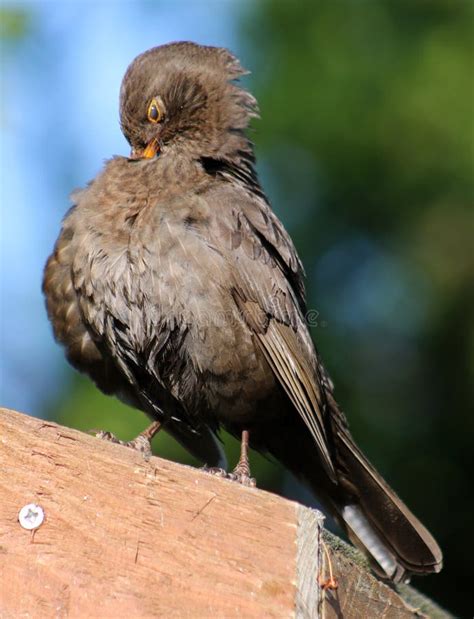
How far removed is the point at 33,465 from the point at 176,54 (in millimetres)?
2845

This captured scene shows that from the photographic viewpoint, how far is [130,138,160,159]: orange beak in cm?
500

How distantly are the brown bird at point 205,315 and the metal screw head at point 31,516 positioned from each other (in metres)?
1.17

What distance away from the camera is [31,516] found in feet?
9.96

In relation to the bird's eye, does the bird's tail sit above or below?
below

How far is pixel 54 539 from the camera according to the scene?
3008mm

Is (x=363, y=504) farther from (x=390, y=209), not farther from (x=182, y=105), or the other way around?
(x=390, y=209)

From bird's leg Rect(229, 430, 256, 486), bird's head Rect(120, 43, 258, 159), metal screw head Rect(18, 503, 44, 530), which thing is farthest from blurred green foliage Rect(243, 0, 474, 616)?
metal screw head Rect(18, 503, 44, 530)

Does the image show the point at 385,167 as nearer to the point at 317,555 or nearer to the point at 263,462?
the point at 263,462

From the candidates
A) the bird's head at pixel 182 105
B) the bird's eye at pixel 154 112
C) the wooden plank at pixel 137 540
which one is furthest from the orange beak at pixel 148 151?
the wooden plank at pixel 137 540

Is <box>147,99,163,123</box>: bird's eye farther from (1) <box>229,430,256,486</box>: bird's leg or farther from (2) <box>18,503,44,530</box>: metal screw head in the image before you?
(2) <box>18,503,44,530</box>: metal screw head

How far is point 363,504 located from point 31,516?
1.99m

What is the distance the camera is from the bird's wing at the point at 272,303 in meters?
4.51

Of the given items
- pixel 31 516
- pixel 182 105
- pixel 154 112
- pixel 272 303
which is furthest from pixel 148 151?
pixel 31 516

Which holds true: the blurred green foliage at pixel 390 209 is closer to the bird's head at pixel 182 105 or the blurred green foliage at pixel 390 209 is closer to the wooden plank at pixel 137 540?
the bird's head at pixel 182 105
